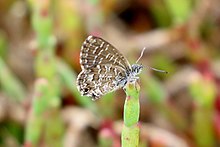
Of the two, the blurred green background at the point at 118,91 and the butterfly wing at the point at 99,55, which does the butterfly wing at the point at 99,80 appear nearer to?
the butterfly wing at the point at 99,55

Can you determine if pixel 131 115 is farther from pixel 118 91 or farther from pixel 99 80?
pixel 118 91

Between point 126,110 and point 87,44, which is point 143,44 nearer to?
point 87,44

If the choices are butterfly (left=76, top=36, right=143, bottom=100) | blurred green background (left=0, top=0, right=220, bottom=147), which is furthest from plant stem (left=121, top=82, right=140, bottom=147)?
blurred green background (left=0, top=0, right=220, bottom=147)

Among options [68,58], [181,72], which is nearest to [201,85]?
[181,72]

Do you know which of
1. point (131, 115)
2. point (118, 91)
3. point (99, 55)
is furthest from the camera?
point (118, 91)

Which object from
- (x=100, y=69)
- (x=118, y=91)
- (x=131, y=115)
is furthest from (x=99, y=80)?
(x=118, y=91)
